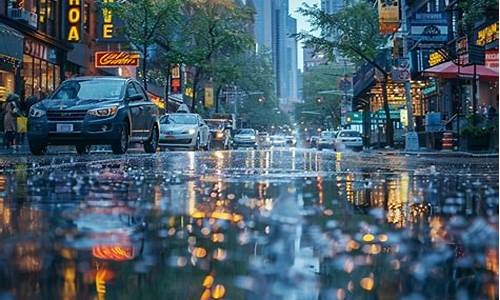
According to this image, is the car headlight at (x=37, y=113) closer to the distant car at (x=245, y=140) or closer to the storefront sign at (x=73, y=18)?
the storefront sign at (x=73, y=18)

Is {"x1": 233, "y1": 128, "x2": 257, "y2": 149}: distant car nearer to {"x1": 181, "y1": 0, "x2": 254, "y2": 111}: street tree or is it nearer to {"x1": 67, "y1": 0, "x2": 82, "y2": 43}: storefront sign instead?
{"x1": 181, "y1": 0, "x2": 254, "y2": 111}: street tree

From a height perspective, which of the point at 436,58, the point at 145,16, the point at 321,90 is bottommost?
the point at 436,58

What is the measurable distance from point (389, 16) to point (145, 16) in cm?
1303

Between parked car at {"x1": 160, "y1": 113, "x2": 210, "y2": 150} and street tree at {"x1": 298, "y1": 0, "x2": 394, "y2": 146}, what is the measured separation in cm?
1461

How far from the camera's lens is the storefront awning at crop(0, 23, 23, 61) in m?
25.2

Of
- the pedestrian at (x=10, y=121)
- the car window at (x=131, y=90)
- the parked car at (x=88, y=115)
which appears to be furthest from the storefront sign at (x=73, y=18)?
the parked car at (x=88, y=115)

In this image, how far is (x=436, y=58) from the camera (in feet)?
101

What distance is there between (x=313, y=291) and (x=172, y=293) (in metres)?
0.48

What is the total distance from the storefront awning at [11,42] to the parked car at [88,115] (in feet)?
42.6

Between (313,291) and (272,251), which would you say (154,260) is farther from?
(313,291)

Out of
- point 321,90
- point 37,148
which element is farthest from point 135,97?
point 321,90

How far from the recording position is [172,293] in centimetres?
219

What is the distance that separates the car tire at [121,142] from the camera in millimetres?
12953

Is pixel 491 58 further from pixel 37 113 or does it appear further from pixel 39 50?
pixel 39 50
